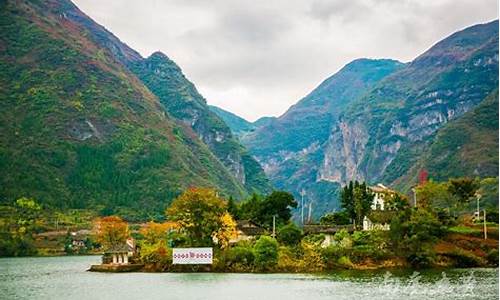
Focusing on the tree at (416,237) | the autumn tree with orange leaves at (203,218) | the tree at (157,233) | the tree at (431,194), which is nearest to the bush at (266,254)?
the autumn tree with orange leaves at (203,218)

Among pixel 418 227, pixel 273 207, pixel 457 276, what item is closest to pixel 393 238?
pixel 418 227

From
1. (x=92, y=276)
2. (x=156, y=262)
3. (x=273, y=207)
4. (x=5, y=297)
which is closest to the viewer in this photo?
(x=5, y=297)

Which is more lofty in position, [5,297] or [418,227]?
[418,227]

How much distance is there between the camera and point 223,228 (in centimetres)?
9081

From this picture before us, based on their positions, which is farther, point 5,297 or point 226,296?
point 5,297

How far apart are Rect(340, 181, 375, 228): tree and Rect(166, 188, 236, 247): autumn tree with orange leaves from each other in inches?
822

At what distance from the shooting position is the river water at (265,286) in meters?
54.5

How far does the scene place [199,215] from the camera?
298ft

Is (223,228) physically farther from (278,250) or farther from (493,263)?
(493,263)

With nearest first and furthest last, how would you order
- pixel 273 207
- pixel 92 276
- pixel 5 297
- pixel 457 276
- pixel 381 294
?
pixel 381 294 < pixel 5 297 < pixel 457 276 < pixel 92 276 < pixel 273 207

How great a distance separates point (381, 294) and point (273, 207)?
175ft

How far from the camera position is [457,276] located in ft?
225

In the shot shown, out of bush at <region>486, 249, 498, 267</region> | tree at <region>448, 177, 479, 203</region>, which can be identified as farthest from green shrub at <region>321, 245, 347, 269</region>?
tree at <region>448, 177, 479, 203</region>

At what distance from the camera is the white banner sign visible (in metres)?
84.9
